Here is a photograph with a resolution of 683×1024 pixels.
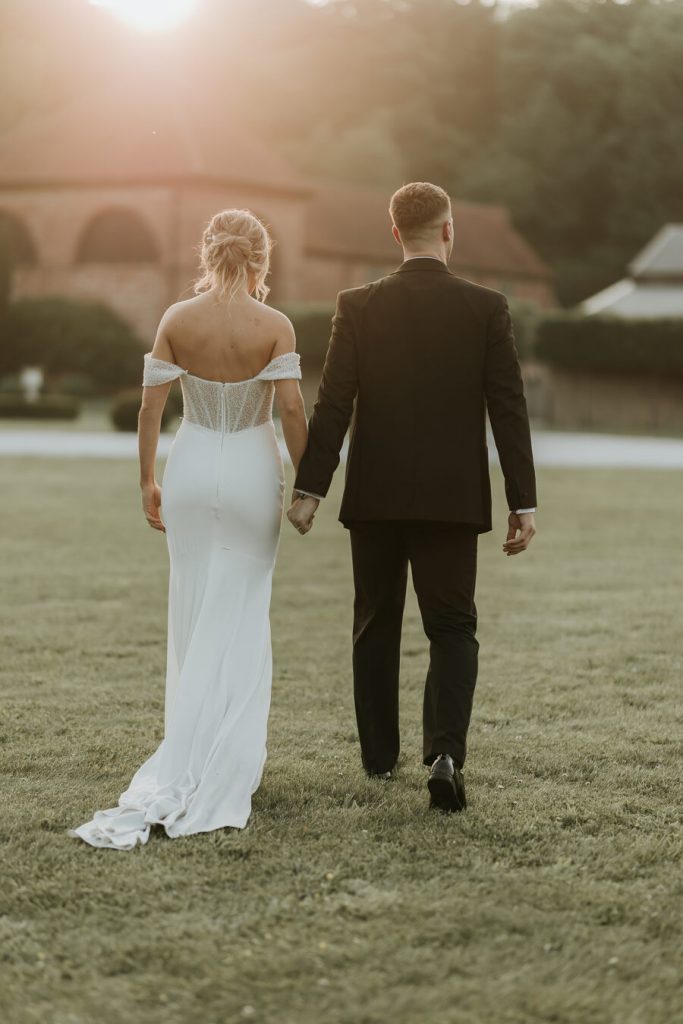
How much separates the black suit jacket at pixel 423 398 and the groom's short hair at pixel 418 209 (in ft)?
0.34

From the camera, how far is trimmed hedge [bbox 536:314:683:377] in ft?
119

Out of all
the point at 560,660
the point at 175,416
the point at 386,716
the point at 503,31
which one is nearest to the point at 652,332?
the point at 175,416

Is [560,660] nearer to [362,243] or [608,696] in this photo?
[608,696]

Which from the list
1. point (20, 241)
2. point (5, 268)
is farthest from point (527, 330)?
point (20, 241)

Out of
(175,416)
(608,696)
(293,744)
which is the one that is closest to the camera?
(293,744)

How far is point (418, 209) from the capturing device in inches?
169

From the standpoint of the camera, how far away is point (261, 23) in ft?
208

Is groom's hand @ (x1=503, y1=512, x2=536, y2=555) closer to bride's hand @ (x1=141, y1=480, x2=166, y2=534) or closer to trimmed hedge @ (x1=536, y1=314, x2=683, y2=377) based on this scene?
bride's hand @ (x1=141, y1=480, x2=166, y2=534)

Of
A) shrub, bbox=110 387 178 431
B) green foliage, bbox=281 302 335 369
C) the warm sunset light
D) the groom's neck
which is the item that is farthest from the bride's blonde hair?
the warm sunset light

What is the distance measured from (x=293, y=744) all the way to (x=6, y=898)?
70.2 inches

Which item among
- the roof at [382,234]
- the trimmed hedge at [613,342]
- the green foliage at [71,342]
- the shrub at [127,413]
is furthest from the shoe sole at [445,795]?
the roof at [382,234]

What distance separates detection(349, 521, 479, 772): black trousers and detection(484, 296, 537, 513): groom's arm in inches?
9.8

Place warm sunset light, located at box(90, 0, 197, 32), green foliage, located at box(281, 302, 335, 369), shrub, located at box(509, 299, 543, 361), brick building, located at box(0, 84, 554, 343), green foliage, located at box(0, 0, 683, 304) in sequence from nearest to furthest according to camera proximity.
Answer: green foliage, located at box(281, 302, 335, 369) < shrub, located at box(509, 299, 543, 361) < brick building, located at box(0, 84, 554, 343) < warm sunset light, located at box(90, 0, 197, 32) < green foliage, located at box(0, 0, 683, 304)

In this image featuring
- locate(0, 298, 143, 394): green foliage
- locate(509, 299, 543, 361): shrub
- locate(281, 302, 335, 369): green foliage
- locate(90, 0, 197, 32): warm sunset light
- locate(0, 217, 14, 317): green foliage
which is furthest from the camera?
locate(90, 0, 197, 32): warm sunset light
